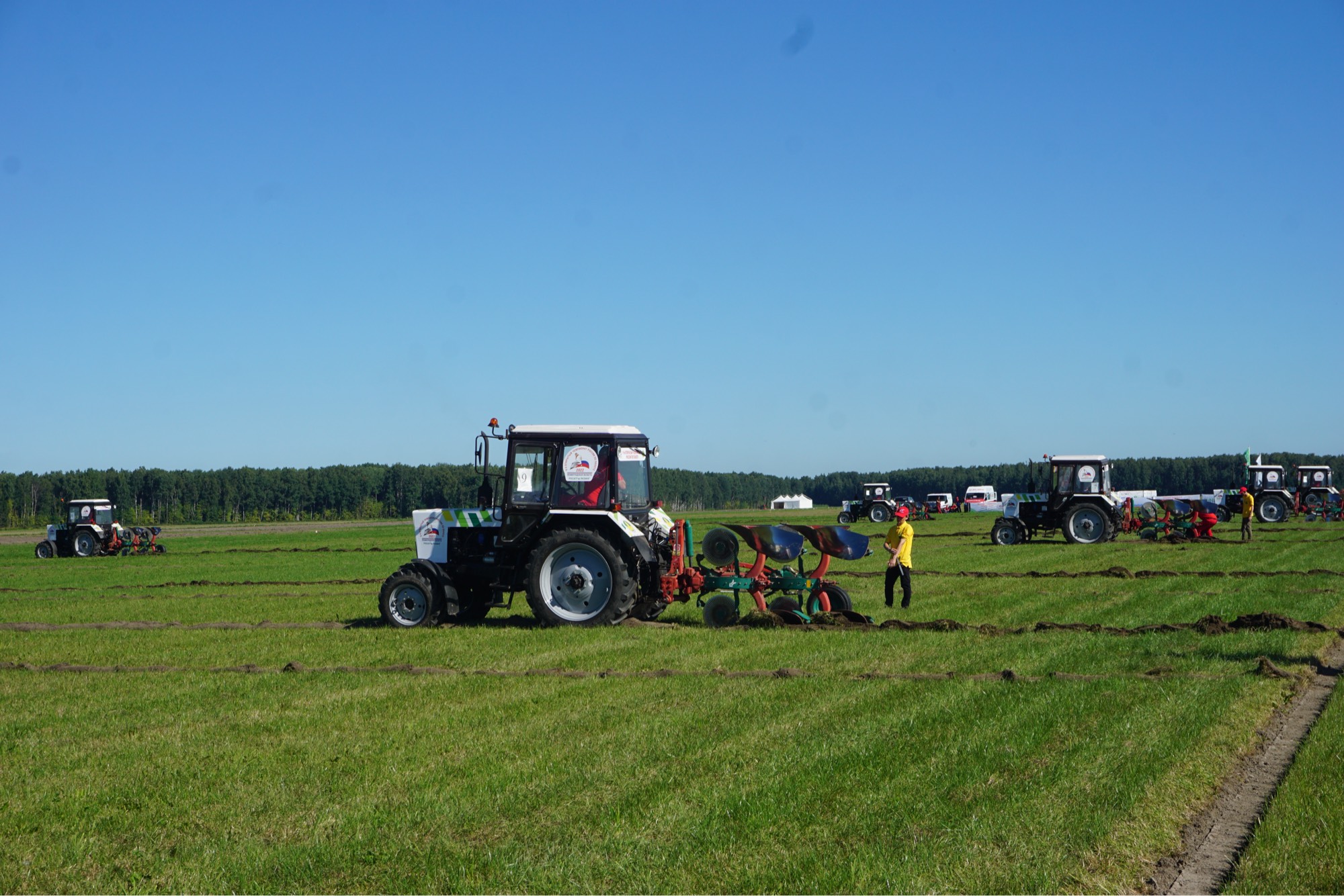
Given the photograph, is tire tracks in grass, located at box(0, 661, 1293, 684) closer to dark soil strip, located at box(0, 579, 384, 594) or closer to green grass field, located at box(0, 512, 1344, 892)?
green grass field, located at box(0, 512, 1344, 892)

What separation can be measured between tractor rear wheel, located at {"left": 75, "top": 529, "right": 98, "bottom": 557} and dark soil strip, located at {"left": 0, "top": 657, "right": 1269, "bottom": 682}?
3002 centimetres

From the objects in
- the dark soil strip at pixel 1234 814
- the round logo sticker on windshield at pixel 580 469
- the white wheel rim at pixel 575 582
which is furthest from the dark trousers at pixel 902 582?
the dark soil strip at pixel 1234 814

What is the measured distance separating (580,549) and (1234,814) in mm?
8443

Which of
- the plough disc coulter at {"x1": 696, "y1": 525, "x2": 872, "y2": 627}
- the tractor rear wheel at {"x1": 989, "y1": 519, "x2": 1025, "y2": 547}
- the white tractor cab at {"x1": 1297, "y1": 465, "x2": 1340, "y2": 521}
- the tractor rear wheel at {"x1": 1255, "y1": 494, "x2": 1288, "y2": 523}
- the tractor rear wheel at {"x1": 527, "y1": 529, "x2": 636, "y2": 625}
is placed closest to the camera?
the tractor rear wheel at {"x1": 527, "y1": 529, "x2": 636, "y2": 625}

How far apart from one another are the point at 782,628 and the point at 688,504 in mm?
153706

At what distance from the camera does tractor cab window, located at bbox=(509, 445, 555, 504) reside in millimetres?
13445

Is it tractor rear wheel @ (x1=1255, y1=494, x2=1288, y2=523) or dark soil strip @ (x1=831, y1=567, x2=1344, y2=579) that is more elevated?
tractor rear wheel @ (x1=1255, y1=494, x2=1288, y2=523)

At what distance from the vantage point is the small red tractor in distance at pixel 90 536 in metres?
38.4

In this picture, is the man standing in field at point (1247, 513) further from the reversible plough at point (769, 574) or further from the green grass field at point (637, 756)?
the reversible plough at point (769, 574)

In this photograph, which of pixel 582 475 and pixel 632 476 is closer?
pixel 582 475

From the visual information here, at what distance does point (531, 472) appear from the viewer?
44.3 ft

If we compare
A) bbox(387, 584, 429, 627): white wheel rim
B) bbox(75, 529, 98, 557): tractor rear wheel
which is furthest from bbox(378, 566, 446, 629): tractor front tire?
bbox(75, 529, 98, 557): tractor rear wheel

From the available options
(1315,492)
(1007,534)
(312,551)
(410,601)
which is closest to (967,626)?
(410,601)

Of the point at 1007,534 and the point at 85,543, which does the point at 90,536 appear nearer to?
the point at 85,543
